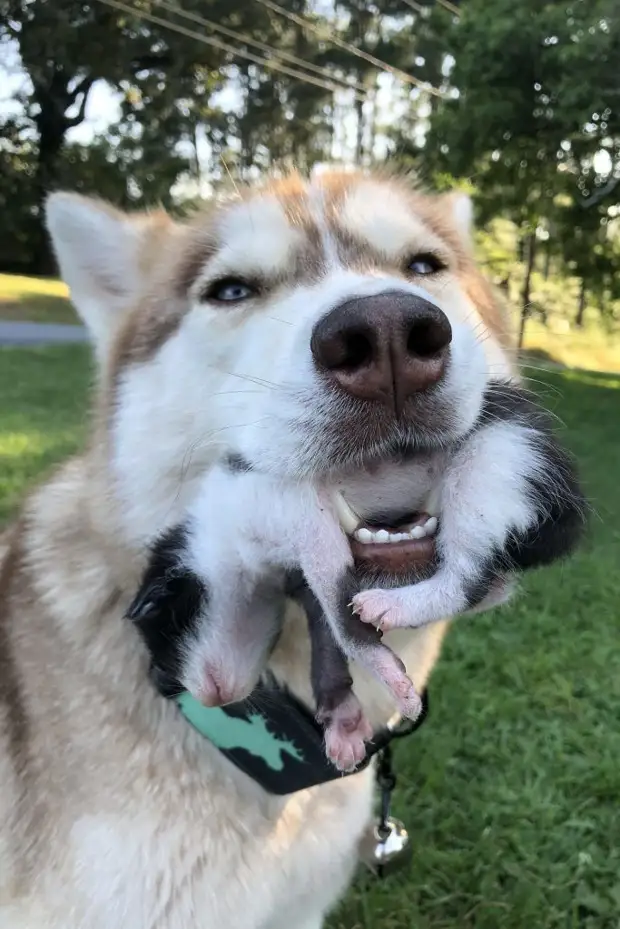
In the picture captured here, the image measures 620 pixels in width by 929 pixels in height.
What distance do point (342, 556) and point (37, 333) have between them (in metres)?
18.6

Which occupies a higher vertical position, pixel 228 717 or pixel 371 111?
pixel 371 111

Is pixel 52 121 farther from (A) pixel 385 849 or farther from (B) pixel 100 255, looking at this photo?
(A) pixel 385 849

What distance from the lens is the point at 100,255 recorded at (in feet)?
7.02

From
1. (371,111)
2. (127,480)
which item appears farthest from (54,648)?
(371,111)

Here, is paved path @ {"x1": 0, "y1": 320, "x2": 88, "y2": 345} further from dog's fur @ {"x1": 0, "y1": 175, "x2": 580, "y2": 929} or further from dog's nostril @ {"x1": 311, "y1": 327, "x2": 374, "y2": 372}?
dog's nostril @ {"x1": 311, "y1": 327, "x2": 374, "y2": 372}

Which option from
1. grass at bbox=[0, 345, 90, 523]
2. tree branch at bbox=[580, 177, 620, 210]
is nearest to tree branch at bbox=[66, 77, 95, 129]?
grass at bbox=[0, 345, 90, 523]

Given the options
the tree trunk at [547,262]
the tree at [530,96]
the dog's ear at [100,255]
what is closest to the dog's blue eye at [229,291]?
the dog's ear at [100,255]

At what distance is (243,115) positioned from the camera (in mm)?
32500

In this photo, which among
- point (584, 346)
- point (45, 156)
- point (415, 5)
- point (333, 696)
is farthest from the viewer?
point (45, 156)

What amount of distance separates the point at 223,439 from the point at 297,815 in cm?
92

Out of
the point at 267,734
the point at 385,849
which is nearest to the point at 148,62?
the point at 385,849

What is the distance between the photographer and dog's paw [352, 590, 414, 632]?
3.66 ft

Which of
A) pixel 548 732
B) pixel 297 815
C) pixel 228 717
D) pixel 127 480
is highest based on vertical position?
pixel 127 480

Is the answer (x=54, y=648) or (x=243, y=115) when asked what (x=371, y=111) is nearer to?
(x=243, y=115)
